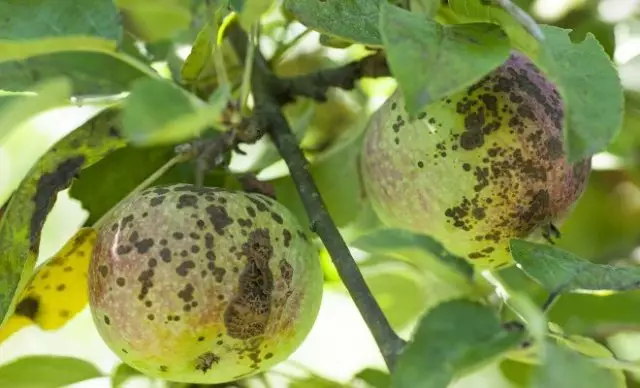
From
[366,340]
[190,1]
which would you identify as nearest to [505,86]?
[190,1]

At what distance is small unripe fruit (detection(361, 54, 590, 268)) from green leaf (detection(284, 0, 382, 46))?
8 centimetres

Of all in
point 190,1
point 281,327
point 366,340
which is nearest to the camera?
point 281,327

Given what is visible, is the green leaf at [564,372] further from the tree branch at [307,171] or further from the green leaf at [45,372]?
the green leaf at [45,372]

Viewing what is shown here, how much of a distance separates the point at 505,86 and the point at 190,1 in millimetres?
258

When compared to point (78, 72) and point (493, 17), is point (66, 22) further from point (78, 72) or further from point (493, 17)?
point (493, 17)

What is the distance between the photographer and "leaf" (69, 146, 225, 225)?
20.6 inches

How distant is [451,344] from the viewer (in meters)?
0.32

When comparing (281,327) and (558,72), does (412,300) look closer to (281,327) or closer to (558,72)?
(281,327)

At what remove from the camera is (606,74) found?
0.35 metres

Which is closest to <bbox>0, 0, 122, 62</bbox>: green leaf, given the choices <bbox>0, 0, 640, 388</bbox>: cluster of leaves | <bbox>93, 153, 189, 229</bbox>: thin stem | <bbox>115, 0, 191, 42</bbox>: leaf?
<bbox>0, 0, 640, 388</bbox>: cluster of leaves

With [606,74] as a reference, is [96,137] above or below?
above

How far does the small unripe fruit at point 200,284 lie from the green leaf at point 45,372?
106mm

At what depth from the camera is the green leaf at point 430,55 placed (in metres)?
0.32

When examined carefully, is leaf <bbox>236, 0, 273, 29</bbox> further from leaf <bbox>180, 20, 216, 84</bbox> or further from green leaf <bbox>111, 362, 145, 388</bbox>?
green leaf <bbox>111, 362, 145, 388</bbox>
